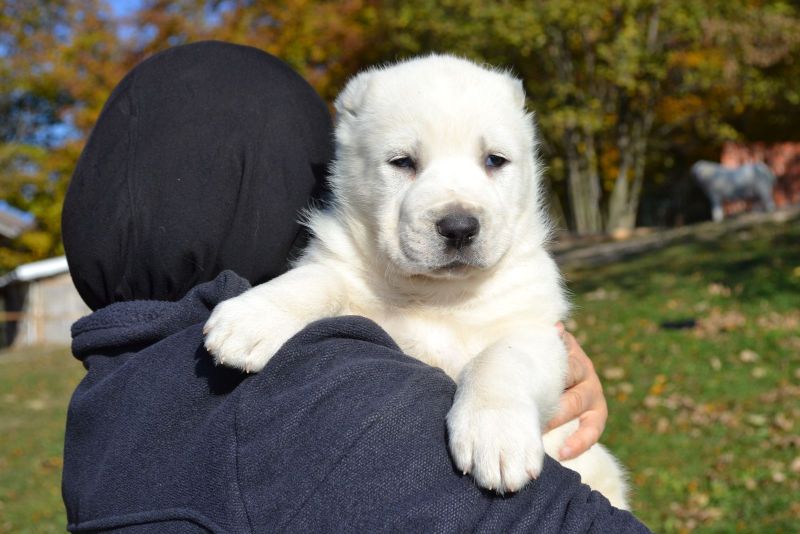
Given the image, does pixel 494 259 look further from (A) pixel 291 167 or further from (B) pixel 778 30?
(B) pixel 778 30

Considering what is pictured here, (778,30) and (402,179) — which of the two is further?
(778,30)

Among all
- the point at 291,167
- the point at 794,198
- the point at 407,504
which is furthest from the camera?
the point at 794,198

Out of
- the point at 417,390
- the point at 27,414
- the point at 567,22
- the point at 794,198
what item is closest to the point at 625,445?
the point at 417,390

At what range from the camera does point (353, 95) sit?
3.00 meters

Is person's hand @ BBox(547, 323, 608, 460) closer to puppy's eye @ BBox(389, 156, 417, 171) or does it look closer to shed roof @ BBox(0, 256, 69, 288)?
puppy's eye @ BBox(389, 156, 417, 171)

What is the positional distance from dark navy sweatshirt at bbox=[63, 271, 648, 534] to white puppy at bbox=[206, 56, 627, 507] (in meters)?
0.45

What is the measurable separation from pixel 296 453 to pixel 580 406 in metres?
1.31

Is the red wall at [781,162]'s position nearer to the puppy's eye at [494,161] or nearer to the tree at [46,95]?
the tree at [46,95]

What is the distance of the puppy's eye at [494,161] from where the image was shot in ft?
8.93

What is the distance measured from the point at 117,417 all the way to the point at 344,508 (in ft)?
2.09

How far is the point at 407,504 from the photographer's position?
4.62 ft

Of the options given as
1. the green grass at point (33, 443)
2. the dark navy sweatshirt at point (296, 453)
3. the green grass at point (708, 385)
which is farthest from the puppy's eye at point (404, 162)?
the green grass at point (33, 443)

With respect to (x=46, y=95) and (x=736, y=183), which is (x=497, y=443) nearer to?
(x=736, y=183)

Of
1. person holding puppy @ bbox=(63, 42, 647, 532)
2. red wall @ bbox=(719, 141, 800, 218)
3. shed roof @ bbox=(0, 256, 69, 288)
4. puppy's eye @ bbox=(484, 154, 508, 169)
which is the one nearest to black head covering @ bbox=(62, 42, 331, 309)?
person holding puppy @ bbox=(63, 42, 647, 532)
